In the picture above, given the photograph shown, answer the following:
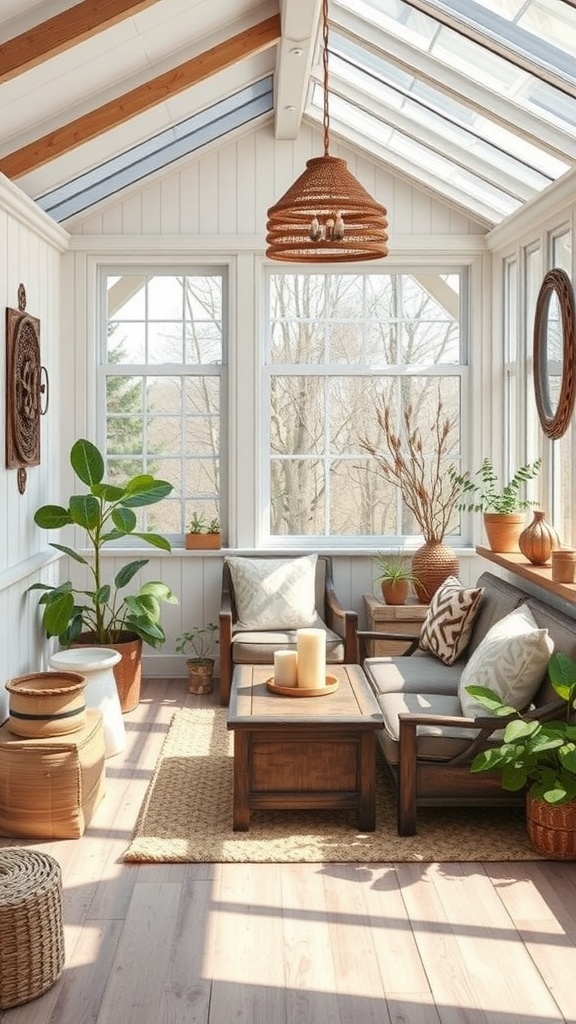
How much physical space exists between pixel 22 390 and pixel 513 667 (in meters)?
2.86

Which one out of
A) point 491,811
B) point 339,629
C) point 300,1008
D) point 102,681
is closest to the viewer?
point 300,1008

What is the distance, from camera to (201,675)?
6836 millimetres

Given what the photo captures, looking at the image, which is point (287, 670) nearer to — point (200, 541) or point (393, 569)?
point (393, 569)

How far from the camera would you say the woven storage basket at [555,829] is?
4.10 meters

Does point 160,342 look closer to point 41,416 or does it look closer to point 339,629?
point 41,416

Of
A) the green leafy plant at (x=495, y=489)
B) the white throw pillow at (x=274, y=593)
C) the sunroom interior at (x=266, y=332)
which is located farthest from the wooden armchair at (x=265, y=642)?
the green leafy plant at (x=495, y=489)

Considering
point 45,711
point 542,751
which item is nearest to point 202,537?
point 45,711

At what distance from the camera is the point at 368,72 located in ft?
19.4

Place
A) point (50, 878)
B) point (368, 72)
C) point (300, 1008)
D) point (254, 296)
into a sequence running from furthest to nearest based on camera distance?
point (254, 296), point (368, 72), point (50, 878), point (300, 1008)

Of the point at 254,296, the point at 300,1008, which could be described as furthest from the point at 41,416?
the point at 300,1008

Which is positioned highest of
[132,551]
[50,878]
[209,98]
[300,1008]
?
[209,98]

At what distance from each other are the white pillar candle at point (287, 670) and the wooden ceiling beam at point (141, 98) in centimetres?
268

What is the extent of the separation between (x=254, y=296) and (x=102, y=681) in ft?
9.59

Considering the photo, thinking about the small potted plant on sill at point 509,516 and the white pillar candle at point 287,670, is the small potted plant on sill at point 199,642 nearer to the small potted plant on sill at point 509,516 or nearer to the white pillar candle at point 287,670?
the small potted plant on sill at point 509,516
